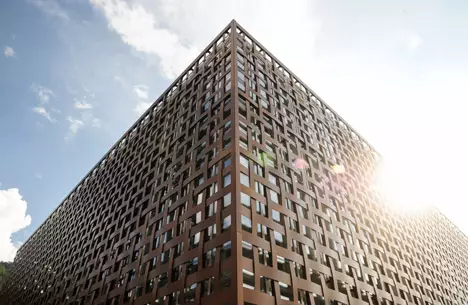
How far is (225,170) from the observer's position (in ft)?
94.0

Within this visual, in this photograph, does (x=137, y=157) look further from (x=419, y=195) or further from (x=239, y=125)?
(x=419, y=195)

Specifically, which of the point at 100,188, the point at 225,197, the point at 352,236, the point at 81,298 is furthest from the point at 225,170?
the point at 100,188

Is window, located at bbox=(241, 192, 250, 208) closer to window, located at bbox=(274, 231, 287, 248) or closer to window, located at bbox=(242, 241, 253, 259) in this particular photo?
window, located at bbox=(242, 241, 253, 259)

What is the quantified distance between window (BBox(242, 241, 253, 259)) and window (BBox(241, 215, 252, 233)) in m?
1.19

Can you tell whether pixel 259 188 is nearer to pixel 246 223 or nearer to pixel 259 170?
pixel 259 170

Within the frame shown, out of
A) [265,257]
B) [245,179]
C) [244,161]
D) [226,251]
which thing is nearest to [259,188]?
[245,179]

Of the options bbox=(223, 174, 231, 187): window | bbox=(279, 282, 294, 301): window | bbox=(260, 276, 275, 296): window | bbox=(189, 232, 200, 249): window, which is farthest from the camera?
bbox=(223, 174, 231, 187): window

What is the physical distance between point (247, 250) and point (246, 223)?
7.30 ft

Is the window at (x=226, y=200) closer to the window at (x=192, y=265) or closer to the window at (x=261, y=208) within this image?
the window at (x=261, y=208)

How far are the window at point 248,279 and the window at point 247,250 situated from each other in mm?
1221

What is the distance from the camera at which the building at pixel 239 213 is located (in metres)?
25.8

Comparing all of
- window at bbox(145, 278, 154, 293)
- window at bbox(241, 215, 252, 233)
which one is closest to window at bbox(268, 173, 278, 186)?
window at bbox(241, 215, 252, 233)

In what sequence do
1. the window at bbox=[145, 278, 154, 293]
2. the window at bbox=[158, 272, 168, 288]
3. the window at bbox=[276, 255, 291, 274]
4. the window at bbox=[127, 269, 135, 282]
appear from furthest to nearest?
1. the window at bbox=[127, 269, 135, 282]
2. the window at bbox=[145, 278, 154, 293]
3. the window at bbox=[158, 272, 168, 288]
4. the window at bbox=[276, 255, 291, 274]

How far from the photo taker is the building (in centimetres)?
2584
